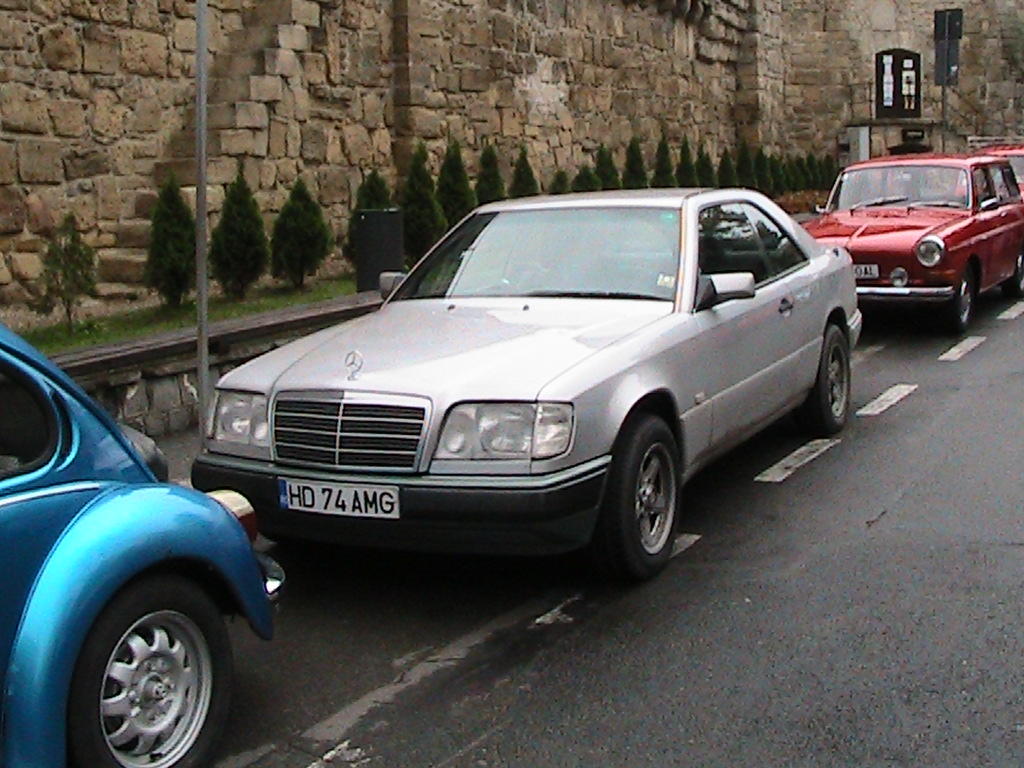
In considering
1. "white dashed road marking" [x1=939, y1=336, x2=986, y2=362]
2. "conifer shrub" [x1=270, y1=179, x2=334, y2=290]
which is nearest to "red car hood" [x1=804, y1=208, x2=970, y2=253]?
"white dashed road marking" [x1=939, y1=336, x2=986, y2=362]

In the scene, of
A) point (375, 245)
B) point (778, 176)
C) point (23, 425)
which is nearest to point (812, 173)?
point (778, 176)

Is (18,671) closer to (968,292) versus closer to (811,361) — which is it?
(811,361)

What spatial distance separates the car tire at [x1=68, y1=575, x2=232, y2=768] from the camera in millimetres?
3484

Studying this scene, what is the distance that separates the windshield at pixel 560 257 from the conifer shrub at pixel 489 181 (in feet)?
28.3

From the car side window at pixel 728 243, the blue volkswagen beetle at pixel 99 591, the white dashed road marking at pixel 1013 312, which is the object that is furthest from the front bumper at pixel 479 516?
the white dashed road marking at pixel 1013 312

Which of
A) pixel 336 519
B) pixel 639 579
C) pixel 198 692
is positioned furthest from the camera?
pixel 639 579

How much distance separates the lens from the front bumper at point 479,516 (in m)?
4.88

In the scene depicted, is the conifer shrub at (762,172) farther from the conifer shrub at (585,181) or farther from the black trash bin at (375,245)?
the black trash bin at (375,245)

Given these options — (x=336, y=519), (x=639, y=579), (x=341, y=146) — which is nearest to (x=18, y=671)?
(x=336, y=519)

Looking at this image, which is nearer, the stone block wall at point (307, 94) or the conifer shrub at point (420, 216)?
the stone block wall at point (307, 94)

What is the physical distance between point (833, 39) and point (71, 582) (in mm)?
29510

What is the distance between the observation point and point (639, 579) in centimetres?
543

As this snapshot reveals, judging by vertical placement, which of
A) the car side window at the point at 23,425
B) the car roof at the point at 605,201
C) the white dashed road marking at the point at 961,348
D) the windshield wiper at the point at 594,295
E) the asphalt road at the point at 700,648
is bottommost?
the asphalt road at the point at 700,648

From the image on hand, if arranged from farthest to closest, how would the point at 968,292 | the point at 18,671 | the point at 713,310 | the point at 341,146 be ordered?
1. the point at 341,146
2. the point at 968,292
3. the point at 713,310
4. the point at 18,671
